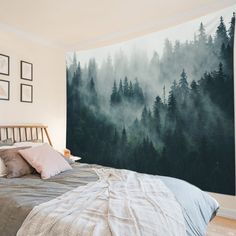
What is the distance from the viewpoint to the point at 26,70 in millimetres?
3393

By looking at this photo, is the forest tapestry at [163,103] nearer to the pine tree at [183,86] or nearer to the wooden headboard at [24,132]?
the pine tree at [183,86]

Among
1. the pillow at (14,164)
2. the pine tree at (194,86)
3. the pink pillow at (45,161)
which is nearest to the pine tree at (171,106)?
the pine tree at (194,86)

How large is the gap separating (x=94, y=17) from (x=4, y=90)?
1559 millimetres

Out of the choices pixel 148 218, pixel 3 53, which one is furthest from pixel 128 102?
pixel 148 218

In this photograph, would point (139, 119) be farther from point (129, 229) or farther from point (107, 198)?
point (129, 229)

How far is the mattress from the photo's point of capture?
4.74 ft

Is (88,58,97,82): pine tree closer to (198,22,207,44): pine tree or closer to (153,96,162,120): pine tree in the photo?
(153,96,162,120): pine tree

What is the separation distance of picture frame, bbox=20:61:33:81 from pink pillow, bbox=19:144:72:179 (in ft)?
4.42

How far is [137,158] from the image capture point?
3484mm

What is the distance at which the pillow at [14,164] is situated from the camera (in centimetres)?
226

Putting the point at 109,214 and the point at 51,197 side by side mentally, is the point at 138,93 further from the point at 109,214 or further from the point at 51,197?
the point at 109,214

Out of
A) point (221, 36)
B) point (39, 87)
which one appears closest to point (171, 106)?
point (221, 36)

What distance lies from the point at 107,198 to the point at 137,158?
6.45 feet

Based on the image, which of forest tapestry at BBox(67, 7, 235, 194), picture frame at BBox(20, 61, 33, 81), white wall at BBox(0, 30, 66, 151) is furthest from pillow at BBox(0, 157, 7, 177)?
forest tapestry at BBox(67, 7, 235, 194)
